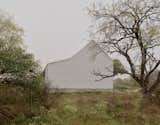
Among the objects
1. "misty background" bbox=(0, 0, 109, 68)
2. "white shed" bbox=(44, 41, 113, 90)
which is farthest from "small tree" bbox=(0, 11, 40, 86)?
"white shed" bbox=(44, 41, 113, 90)

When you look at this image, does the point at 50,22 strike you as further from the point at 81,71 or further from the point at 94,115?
the point at 94,115

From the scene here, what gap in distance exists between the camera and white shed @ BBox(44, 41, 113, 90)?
28641 millimetres

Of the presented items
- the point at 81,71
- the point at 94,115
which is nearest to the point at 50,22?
the point at 81,71

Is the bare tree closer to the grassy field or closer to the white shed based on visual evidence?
the grassy field

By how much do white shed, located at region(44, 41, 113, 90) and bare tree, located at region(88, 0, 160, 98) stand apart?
10.5m

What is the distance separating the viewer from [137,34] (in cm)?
1716

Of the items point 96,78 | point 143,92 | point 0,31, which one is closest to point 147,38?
point 143,92

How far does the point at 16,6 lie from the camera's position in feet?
72.8

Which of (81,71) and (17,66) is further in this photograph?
(81,71)

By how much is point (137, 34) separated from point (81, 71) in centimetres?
1310

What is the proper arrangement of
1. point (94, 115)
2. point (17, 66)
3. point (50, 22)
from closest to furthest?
1. point (94, 115)
2. point (17, 66)
3. point (50, 22)

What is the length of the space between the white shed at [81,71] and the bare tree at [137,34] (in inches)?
412

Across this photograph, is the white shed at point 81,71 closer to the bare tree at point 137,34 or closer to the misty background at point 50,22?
the misty background at point 50,22

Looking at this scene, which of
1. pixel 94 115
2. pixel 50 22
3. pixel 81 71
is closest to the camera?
pixel 94 115
